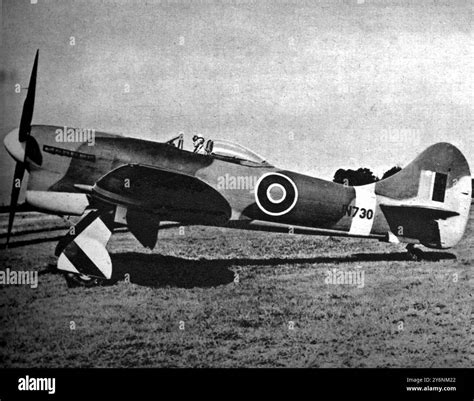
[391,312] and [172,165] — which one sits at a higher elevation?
[172,165]

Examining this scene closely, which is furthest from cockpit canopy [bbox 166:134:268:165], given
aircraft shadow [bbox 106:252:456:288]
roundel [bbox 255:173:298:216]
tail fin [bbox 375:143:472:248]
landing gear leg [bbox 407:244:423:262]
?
landing gear leg [bbox 407:244:423:262]

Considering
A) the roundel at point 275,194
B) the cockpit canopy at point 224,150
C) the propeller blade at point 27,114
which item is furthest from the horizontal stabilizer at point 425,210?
the propeller blade at point 27,114

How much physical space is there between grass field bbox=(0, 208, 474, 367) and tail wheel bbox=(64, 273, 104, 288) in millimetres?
45

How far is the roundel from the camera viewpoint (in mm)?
3484

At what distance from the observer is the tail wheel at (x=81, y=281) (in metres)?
3.39

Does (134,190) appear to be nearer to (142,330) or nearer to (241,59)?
(142,330)

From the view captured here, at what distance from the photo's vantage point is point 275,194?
138 inches

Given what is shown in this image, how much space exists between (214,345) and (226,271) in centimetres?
47

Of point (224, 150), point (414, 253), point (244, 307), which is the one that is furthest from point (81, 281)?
point (414, 253)

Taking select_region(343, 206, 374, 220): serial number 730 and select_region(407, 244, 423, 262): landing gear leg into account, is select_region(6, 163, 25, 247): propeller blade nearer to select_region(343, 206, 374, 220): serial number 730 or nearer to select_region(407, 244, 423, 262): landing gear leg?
select_region(343, 206, 374, 220): serial number 730

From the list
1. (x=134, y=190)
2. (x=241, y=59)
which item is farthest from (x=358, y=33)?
(x=134, y=190)

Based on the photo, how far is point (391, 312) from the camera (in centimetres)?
359

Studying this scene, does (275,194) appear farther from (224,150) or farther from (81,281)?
(81,281)

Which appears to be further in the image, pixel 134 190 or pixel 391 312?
pixel 391 312
